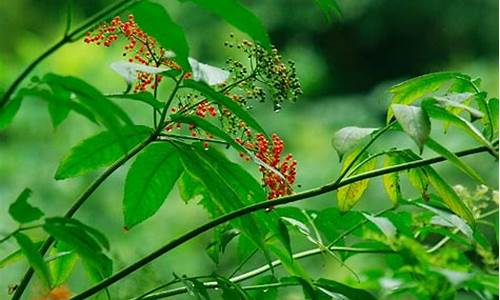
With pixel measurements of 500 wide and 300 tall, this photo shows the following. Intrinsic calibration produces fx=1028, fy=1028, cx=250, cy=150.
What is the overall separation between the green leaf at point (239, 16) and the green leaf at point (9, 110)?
11cm

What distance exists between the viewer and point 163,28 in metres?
0.55

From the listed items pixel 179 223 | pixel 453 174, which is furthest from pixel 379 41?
pixel 179 223

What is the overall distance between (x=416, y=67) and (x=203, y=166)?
3469 millimetres

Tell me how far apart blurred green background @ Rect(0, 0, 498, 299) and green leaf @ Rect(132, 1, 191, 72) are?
1.35 m

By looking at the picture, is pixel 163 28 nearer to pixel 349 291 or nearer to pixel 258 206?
pixel 258 206

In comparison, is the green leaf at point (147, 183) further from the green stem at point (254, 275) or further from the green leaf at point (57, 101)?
the green leaf at point (57, 101)

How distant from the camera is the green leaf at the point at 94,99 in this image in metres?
0.50

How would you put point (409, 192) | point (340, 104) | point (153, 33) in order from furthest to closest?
point (340, 104)
point (409, 192)
point (153, 33)

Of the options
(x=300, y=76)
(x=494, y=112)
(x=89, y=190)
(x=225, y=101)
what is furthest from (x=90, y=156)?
(x=300, y=76)

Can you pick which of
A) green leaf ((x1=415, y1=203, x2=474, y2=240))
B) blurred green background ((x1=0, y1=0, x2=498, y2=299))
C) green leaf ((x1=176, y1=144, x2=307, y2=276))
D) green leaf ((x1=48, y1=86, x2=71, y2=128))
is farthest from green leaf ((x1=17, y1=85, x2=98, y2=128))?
blurred green background ((x1=0, y1=0, x2=498, y2=299))

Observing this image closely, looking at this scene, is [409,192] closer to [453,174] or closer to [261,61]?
[453,174]

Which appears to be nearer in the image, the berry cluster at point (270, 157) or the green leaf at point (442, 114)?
the green leaf at point (442, 114)

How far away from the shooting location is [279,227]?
65 centimetres

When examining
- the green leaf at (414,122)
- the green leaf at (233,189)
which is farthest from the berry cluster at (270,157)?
the green leaf at (414,122)
